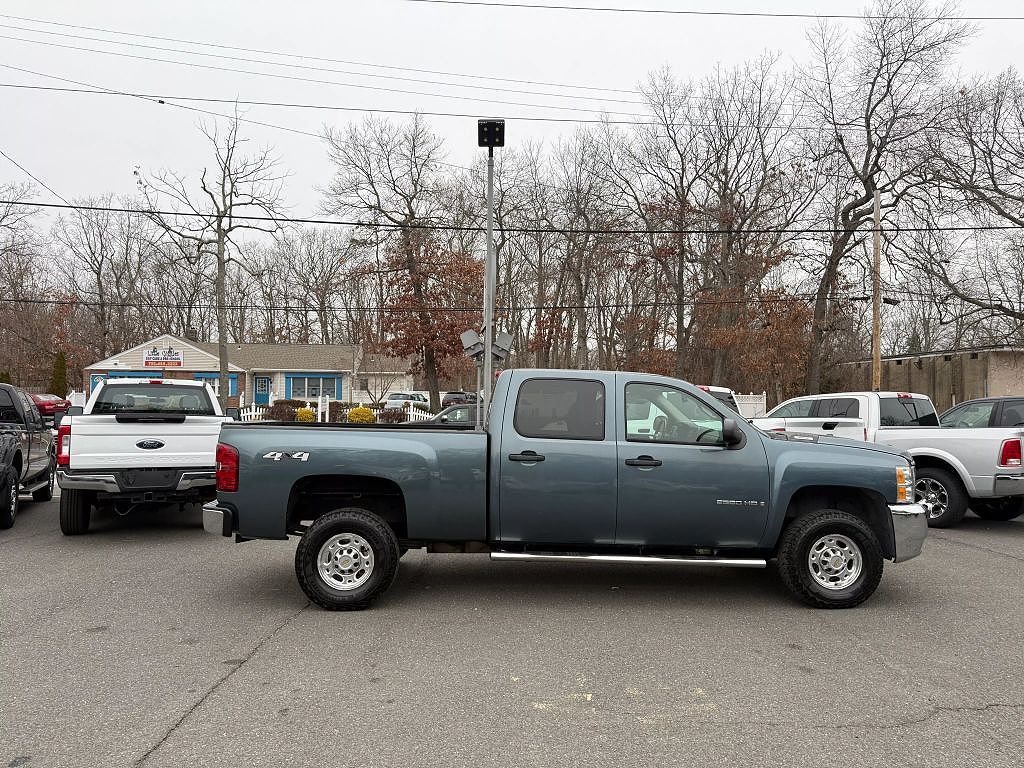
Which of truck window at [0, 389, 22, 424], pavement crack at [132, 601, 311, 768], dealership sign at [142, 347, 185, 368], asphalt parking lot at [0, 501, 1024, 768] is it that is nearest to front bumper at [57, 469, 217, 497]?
asphalt parking lot at [0, 501, 1024, 768]

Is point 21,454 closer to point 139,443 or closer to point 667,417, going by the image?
point 139,443

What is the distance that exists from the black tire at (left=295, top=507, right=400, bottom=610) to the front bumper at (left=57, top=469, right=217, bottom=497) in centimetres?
291

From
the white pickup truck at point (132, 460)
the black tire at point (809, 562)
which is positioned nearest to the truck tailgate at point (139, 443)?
the white pickup truck at point (132, 460)

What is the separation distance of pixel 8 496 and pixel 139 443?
2.37 m

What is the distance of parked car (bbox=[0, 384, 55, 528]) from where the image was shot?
9852 mm

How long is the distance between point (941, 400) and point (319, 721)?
36.6m

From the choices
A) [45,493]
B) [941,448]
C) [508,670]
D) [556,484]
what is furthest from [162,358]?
[508,670]

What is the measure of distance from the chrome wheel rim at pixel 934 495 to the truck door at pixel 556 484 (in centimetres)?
652

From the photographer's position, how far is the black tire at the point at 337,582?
6258mm

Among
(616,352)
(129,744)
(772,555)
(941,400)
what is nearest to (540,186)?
(616,352)

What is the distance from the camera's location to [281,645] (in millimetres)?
5441

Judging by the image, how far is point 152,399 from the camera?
11.4m

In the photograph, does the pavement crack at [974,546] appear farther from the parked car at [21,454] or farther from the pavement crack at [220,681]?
the parked car at [21,454]

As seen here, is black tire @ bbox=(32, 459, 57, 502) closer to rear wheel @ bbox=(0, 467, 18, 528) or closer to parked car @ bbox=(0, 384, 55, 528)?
parked car @ bbox=(0, 384, 55, 528)
